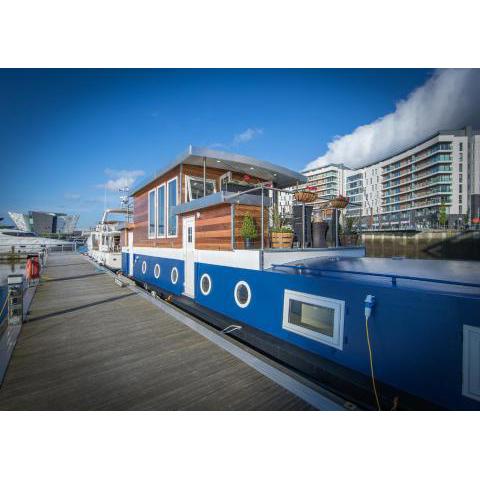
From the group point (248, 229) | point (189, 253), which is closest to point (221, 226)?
point (248, 229)

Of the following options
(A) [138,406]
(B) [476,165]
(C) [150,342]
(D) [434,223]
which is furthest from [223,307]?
(B) [476,165]

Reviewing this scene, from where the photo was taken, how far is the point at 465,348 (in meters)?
2.51

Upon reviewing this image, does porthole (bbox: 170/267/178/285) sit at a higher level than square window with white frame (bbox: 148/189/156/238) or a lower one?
lower

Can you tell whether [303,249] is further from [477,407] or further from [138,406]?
[138,406]

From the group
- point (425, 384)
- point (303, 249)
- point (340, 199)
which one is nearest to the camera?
point (425, 384)

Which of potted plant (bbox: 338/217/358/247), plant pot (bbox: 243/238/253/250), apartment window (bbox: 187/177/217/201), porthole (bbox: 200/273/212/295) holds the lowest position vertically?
→ porthole (bbox: 200/273/212/295)

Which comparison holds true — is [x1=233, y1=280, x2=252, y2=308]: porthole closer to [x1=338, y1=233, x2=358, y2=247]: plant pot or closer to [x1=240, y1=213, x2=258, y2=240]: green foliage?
[x1=240, y1=213, x2=258, y2=240]: green foliage

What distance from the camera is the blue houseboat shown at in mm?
2654

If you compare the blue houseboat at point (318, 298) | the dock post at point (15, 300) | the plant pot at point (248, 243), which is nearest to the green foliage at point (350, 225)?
the blue houseboat at point (318, 298)

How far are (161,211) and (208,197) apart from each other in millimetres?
4205

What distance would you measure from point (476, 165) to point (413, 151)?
549 inches

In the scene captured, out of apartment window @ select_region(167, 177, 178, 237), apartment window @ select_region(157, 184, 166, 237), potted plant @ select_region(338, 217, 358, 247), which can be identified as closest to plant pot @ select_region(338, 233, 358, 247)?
potted plant @ select_region(338, 217, 358, 247)

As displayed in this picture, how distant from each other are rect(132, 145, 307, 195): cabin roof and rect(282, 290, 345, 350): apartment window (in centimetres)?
469

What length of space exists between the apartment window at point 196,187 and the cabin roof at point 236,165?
0.53 m
